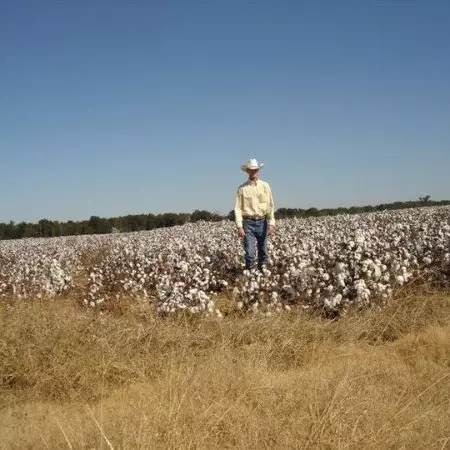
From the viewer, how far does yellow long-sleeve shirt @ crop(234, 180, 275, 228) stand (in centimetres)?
928

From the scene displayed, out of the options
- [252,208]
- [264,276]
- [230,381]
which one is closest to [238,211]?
[252,208]

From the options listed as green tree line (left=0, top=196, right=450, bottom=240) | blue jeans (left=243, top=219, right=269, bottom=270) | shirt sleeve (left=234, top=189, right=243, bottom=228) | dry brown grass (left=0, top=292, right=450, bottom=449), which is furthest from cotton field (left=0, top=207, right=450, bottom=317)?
green tree line (left=0, top=196, right=450, bottom=240)

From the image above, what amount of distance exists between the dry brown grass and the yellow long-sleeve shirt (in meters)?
2.86

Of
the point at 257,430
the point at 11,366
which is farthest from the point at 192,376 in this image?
the point at 11,366

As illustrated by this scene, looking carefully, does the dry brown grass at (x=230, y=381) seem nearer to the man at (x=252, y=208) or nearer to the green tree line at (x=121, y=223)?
the man at (x=252, y=208)

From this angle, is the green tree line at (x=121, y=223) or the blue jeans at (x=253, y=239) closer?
the blue jeans at (x=253, y=239)

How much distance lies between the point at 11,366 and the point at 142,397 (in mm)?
1626

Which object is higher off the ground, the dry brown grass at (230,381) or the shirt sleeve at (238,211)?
the shirt sleeve at (238,211)

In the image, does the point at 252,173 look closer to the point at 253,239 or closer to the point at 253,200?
the point at 253,200

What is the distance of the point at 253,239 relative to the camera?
30.8ft

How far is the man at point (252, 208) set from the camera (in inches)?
364

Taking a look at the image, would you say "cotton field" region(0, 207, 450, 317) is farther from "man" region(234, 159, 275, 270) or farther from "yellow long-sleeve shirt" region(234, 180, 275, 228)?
"yellow long-sleeve shirt" region(234, 180, 275, 228)

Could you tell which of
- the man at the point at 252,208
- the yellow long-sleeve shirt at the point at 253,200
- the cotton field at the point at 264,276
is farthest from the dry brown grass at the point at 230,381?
the yellow long-sleeve shirt at the point at 253,200

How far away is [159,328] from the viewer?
5.93 m
